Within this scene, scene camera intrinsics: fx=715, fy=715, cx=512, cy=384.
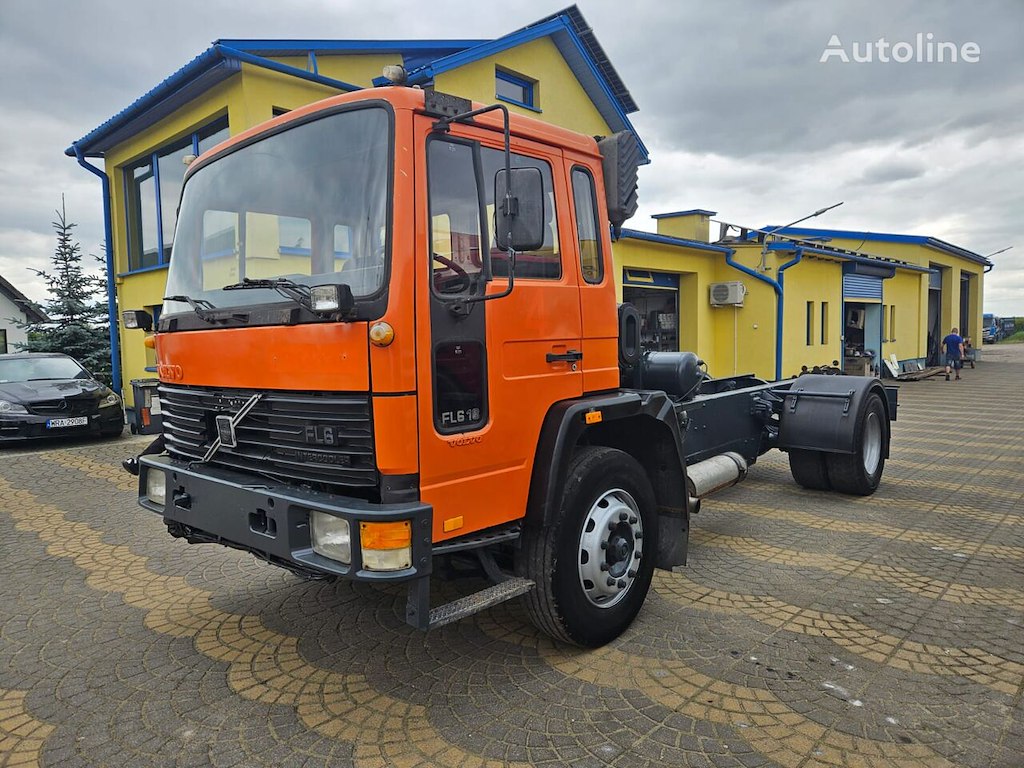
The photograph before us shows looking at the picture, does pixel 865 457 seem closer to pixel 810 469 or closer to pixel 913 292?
pixel 810 469

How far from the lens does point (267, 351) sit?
3.10 metres

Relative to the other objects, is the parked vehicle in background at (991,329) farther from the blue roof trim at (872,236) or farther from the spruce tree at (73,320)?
the spruce tree at (73,320)

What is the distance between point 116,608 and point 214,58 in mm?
7891

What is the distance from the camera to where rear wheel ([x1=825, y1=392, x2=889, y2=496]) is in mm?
6656

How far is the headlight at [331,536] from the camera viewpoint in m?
2.79

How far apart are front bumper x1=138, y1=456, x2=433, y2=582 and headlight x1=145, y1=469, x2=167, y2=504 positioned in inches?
2.8

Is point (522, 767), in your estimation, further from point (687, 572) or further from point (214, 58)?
point (214, 58)

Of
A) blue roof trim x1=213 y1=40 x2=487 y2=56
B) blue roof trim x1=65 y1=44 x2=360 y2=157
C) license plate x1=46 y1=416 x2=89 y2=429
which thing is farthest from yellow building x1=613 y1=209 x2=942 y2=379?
license plate x1=46 y1=416 x2=89 y2=429

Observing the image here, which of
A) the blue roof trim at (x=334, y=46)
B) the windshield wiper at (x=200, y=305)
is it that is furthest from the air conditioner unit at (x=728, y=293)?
the windshield wiper at (x=200, y=305)

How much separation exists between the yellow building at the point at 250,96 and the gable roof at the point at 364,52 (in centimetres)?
2

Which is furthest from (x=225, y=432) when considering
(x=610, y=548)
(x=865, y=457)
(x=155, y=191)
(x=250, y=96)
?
(x=155, y=191)

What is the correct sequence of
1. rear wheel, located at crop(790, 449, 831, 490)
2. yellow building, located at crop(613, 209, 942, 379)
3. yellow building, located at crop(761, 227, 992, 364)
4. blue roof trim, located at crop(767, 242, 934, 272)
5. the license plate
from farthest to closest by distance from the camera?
yellow building, located at crop(761, 227, 992, 364)
blue roof trim, located at crop(767, 242, 934, 272)
yellow building, located at crop(613, 209, 942, 379)
the license plate
rear wheel, located at crop(790, 449, 831, 490)

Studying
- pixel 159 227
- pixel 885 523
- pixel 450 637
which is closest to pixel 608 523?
pixel 450 637

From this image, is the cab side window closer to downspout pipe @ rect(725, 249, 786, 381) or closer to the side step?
the side step
